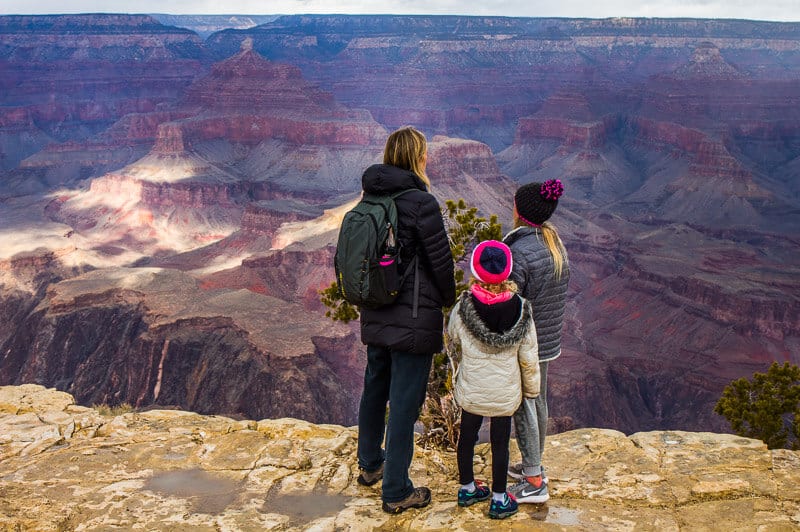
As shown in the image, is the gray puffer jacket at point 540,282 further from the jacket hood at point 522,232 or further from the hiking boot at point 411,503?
the hiking boot at point 411,503

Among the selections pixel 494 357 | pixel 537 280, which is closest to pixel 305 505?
pixel 494 357

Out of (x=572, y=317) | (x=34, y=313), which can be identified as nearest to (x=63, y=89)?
(x=34, y=313)

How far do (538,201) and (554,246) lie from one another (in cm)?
45

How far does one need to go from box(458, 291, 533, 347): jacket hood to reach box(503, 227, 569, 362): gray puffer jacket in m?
0.37

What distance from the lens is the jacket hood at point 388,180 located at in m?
6.29

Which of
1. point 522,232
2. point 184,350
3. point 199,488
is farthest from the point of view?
point 184,350

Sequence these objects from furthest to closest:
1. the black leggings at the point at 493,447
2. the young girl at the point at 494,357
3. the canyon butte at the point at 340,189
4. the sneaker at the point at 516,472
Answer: the canyon butte at the point at 340,189 → the sneaker at the point at 516,472 → the black leggings at the point at 493,447 → the young girl at the point at 494,357

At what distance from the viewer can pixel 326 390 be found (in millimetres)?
33750

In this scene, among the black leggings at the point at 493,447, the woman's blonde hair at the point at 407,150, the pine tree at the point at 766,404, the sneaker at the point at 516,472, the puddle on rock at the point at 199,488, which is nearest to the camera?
the woman's blonde hair at the point at 407,150

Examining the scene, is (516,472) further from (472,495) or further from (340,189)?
(340,189)

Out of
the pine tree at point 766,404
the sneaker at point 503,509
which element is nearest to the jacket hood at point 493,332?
the sneaker at point 503,509

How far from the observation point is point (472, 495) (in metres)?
6.72

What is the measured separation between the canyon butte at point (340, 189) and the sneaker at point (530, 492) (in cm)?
2550

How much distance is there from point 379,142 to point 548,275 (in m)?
90.3
